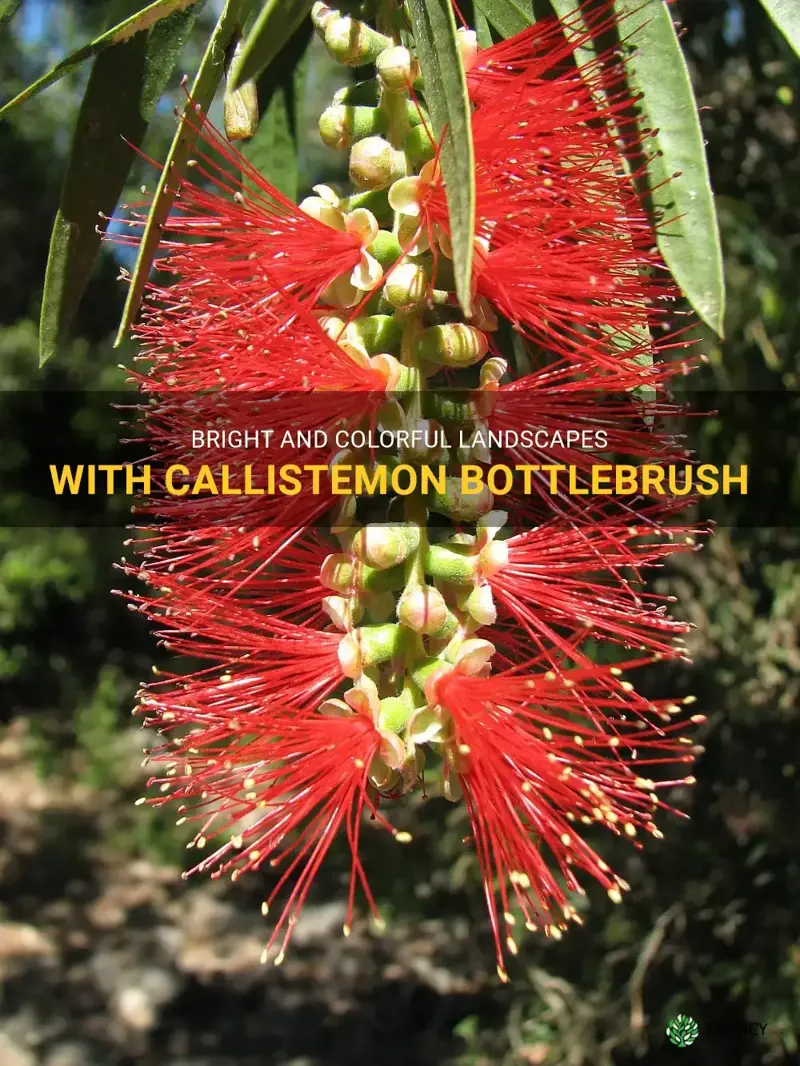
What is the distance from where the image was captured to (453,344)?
0.74 metres

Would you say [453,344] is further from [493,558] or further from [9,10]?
[9,10]

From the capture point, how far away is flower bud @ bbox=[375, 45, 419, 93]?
0.75 metres

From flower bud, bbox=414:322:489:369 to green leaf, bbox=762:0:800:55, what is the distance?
329 millimetres

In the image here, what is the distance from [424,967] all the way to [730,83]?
288 cm

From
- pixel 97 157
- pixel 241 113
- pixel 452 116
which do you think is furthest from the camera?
pixel 97 157

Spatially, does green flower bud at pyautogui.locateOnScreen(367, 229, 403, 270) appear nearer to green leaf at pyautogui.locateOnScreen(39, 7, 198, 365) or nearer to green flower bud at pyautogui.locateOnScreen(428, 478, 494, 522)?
green flower bud at pyautogui.locateOnScreen(428, 478, 494, 522)

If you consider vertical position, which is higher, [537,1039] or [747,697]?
[747,697]

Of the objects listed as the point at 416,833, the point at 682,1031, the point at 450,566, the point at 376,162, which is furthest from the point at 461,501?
the point at 416,833

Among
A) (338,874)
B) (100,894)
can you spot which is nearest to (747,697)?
(338,874)

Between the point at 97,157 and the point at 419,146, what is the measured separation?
0.35 m

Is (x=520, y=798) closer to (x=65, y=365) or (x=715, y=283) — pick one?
(x=715, y=283)

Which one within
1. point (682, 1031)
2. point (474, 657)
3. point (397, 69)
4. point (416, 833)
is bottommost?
point (682, 1031)

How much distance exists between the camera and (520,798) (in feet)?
2.66

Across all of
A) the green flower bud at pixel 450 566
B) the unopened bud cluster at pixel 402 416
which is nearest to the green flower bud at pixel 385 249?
the unopened bud cluster at pixel 402 416
